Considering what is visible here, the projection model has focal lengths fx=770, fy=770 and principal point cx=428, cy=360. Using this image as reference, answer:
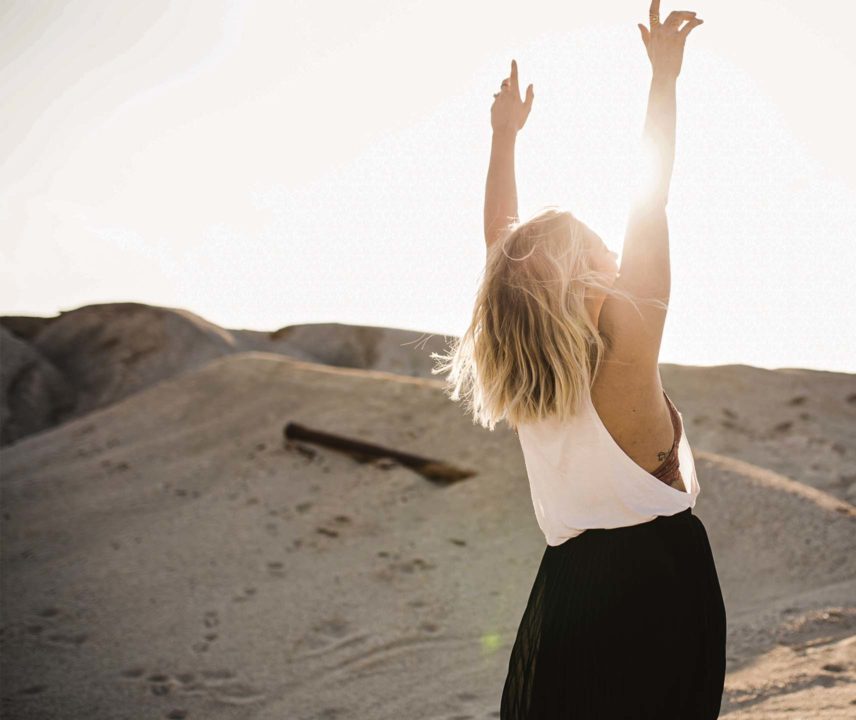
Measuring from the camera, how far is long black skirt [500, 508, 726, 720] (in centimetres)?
171

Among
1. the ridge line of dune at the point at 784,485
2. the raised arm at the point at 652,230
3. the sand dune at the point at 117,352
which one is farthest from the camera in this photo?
the sand dune at the point at 117,352

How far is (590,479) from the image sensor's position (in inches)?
65.6

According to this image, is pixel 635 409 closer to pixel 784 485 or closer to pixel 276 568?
pixel 276 568

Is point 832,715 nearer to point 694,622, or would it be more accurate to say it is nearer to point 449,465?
point 694,622

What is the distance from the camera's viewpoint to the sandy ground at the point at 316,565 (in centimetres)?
449

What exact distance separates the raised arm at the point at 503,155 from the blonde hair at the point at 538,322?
1.34ft

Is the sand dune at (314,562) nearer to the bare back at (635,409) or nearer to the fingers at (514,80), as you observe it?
the bare back at (635,409)

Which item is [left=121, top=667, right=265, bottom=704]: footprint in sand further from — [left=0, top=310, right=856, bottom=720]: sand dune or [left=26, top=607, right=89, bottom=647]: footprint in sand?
[left=26, top=607, right=89, bottom=647]: footprint in sand

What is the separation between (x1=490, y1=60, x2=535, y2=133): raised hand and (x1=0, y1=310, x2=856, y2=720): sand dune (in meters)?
2.79

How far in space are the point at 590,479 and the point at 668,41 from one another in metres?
0.94

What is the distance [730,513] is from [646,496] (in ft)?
18.7

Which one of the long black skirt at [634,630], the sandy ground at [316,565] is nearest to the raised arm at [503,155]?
the long black skirt at [634,630]

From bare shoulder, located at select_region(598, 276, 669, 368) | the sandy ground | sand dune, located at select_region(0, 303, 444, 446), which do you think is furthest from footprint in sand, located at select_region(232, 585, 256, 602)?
sand dune, located at select_region(0, 303, 444, 446)

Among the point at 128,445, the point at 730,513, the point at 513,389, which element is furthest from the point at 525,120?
the point at 128,445
